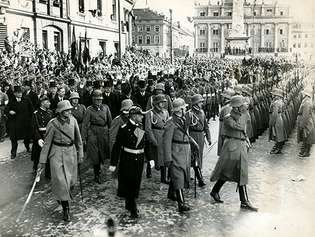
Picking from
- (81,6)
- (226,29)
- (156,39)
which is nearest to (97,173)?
(81,6)

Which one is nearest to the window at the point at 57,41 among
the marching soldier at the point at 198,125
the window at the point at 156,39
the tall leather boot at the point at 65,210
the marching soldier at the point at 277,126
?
the marching soldier at the point at 277,126

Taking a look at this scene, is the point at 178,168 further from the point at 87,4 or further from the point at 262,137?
the point at 87,4

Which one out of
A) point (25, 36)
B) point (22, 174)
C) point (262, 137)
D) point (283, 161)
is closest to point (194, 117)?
point (283, 161)

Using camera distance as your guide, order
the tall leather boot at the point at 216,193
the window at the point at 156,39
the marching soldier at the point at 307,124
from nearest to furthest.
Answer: the tall leather boot at the point at 216,193 < the marching soldier at the point at 307,124 < the window at the point at 156,39

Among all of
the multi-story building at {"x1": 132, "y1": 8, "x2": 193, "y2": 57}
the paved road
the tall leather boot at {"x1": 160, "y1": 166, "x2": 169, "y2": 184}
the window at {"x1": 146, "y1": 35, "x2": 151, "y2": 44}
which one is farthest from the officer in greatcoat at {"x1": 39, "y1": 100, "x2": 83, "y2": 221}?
the window at {"x1": 146, "y1": 35, "x2": 151, "y2": 44}

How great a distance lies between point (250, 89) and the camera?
12664mm

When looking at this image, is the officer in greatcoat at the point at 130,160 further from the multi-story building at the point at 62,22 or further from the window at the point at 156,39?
the window at the point at 156,39

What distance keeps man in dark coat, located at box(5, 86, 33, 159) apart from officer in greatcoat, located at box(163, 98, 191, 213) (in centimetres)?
482

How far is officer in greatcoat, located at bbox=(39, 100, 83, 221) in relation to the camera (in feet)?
21.1

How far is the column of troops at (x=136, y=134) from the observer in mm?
6543

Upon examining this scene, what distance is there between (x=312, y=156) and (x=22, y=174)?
6.71m

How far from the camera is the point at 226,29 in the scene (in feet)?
280

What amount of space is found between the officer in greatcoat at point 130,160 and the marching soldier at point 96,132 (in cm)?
200

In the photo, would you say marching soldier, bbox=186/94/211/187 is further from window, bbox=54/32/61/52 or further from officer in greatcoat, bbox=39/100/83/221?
window, bbox=54/32/61/52
